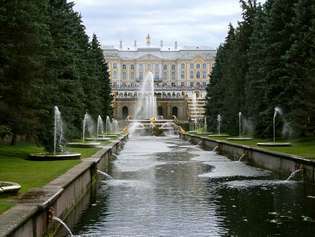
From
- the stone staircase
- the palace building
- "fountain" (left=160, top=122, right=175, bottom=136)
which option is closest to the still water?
"fountain" (left=160, top=122, right=175, bottom=136)

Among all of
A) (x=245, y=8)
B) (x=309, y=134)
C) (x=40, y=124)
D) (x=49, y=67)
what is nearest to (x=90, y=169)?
(x=40, y=124)

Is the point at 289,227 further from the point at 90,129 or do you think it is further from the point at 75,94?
the point at 90,129

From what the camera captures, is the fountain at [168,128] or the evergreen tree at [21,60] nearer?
the evergreen tree at [21,60]

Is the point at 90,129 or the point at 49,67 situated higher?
the point at 49,67

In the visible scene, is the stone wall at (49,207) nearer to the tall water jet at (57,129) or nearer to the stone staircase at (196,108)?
the tall water jet at (57,129)

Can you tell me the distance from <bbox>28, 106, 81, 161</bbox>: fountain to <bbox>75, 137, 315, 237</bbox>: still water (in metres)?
1.95

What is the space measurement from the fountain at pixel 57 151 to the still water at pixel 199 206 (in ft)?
6.41

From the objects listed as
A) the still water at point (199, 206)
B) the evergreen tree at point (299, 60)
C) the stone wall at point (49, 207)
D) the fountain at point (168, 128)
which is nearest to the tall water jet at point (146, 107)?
the fountain at point (168, 128)

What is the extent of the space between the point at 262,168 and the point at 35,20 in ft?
36.0

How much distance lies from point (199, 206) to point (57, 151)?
1031 cm

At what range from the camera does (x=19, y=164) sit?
18438mm

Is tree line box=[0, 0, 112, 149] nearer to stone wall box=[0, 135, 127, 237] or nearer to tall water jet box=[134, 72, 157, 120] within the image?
stone wall box=[0, 135, 127, 237]

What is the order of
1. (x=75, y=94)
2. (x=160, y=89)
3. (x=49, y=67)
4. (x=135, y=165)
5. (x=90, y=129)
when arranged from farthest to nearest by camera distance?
(x=160, y=89) → (x=90, y=129) → (x=75, y=94) → (x=135, y=165) → (x=49, y=67)

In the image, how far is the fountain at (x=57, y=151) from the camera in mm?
20500
